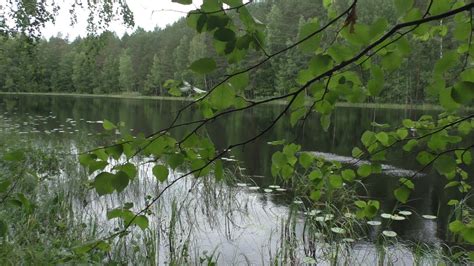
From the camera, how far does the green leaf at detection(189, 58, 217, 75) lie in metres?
0.98

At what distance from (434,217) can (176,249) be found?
552cm

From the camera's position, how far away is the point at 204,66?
989 mm

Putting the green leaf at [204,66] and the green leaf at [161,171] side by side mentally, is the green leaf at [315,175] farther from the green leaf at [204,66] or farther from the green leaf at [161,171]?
the green leaf at [204,66]

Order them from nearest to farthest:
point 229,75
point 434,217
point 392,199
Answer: point 229,75
point 434,217
point 392,199

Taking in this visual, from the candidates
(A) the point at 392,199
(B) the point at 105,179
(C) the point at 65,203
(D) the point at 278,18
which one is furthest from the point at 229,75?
(D) the point at 278,18

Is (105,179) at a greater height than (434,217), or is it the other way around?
(105,179)

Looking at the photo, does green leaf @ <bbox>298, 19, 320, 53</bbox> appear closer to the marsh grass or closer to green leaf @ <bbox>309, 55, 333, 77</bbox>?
green leaf @ <bbox>309, 55, 333, 77</bbox>

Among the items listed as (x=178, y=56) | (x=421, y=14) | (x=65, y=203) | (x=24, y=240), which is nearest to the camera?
(x=421, y=14)

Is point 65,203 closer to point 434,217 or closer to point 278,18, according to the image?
point 434,217

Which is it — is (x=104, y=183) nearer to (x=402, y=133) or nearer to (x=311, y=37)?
(x=311, y=37)

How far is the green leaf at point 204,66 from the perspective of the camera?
0.98m

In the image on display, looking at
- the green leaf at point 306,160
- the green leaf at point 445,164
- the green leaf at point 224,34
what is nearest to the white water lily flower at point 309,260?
the green leaf at point 306,160

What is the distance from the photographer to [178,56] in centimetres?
7719

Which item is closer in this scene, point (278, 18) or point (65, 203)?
point (65, 203)
